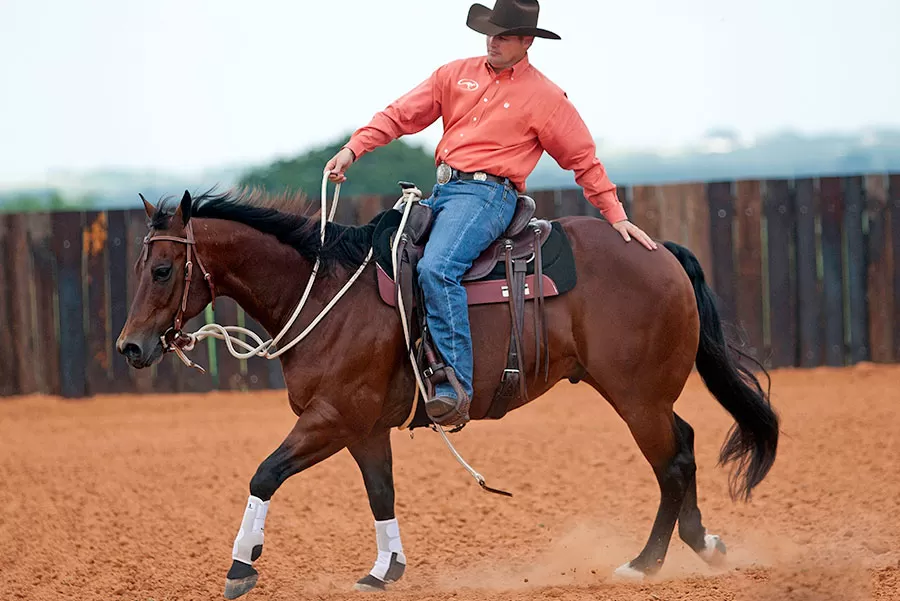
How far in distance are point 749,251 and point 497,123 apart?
22.8 ft

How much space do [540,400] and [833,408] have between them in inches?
114

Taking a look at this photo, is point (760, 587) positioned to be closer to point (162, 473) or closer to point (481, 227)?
point (481, 227)

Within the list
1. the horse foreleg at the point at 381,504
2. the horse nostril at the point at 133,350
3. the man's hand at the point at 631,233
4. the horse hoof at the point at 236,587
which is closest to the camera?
the horse nostril at the point at 133,350

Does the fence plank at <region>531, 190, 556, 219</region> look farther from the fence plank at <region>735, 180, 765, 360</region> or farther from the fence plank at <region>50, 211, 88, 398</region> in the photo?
the fence plank at <region>50, 211, 88, 398</region>

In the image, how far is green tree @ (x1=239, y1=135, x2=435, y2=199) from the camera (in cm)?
1448

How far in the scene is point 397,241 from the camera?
520 cm

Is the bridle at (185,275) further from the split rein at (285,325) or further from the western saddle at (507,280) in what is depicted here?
the western saddle at (507,280)

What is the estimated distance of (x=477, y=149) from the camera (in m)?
5.36

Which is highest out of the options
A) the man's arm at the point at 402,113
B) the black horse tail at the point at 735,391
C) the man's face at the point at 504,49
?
the man's face at the point at 504,49

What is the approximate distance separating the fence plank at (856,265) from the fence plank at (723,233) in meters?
1.25

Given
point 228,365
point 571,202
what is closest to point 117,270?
point 228,365

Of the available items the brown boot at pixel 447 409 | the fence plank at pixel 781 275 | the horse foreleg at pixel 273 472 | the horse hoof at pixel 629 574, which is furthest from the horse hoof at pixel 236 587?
the fence plank at pixel 781 275

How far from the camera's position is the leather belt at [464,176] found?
5367mm

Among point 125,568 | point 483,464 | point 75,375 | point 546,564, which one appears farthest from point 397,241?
point 75,375
